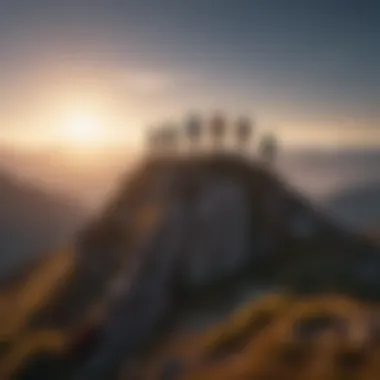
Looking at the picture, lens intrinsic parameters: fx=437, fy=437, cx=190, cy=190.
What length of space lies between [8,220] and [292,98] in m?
3.64

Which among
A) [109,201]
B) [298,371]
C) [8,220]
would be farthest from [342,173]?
[8,220]

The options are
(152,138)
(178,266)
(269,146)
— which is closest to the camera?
(269,146)

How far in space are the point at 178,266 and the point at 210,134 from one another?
5.65ft

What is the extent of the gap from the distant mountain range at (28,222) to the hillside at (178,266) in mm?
263

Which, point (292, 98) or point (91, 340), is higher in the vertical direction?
point (292, 98)

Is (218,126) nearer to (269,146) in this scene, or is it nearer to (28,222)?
(269,146)

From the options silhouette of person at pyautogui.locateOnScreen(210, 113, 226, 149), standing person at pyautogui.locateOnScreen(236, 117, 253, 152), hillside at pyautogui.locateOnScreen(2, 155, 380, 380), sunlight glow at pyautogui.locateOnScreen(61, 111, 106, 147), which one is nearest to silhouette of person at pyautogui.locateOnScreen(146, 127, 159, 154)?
hillside at pyautogui.locateOnScreen(2, 155, 380, 380)

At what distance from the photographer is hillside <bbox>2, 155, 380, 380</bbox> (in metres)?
4.92

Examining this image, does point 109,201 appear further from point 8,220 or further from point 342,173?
point 342,173

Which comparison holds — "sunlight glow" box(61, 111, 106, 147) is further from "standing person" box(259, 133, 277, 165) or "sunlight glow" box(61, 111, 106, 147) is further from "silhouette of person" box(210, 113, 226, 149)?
"standing person" box(259, 133, 277, 165)

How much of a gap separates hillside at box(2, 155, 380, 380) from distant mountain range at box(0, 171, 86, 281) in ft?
0.86

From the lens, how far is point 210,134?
5172 millimetres

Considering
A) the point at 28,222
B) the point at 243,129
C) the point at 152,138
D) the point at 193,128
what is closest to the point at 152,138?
the point at 152,138

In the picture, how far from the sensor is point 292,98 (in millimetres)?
5031
